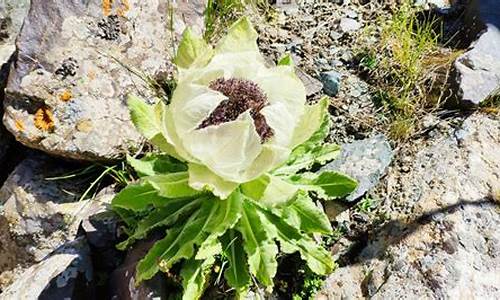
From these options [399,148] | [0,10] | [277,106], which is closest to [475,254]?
[399,148]

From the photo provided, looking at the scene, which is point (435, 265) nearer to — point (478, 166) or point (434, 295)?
point (434, 295)

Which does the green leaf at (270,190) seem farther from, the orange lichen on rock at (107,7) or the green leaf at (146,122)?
the orange lichen on rock at (107,7)

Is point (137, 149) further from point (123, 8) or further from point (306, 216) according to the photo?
point (306, 216)

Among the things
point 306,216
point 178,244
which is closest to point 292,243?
point 306,216

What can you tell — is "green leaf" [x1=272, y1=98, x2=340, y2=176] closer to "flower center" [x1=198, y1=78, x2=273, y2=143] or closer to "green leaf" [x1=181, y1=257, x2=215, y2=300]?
"flower center" [x1=198, y1=78, x2=273, y2=143]

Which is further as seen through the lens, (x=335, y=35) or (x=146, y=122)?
(x=335, y=35)
